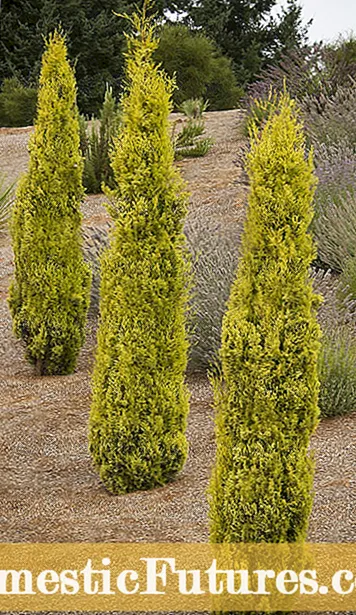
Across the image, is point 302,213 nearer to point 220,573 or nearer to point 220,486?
point 220,486

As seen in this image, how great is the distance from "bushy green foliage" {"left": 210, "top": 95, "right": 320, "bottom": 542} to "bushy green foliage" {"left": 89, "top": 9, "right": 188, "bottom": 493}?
1376 millimetres

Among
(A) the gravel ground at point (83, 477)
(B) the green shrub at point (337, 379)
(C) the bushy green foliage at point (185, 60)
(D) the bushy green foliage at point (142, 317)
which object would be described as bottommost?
(A) the gravel ground at point (83, 477)

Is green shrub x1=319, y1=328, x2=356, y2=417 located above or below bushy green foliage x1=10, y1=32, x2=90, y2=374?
below

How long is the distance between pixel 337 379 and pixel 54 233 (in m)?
2.31

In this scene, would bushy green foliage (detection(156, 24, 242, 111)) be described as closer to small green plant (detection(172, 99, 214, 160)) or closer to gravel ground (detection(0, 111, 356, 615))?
→ small green plant (detection(172, 99, 214, 160))

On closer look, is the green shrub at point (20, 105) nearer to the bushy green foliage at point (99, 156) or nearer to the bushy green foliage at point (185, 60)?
the bushy green foliage at point (185, 60)

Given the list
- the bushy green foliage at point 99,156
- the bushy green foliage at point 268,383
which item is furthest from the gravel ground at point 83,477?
the bushy green foliage at point 99,156

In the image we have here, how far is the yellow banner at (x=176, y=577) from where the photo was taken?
3.37 metres

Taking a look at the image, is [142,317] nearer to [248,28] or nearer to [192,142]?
[192,142]

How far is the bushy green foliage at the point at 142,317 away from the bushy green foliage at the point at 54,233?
2046 mm

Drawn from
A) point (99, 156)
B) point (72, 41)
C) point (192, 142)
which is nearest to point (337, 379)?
point (99, 156)

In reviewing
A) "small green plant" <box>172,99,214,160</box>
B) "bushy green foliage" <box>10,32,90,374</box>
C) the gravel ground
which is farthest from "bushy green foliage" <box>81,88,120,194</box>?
"bushy green foliage" <box>10,32,90,374</box>

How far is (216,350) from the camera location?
6578 millimetres

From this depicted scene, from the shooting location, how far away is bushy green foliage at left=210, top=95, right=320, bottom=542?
11.2 ft
